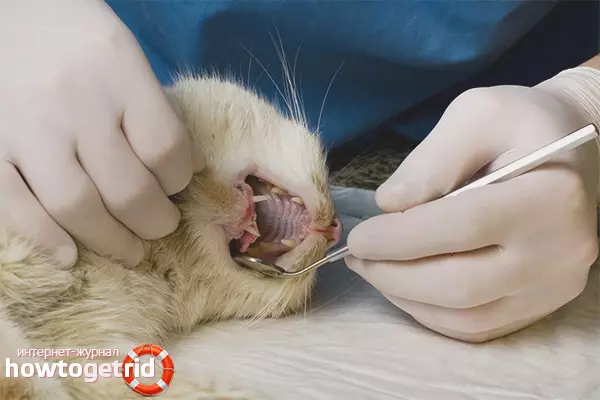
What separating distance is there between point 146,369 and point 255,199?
27cm

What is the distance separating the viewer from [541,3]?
117 cm

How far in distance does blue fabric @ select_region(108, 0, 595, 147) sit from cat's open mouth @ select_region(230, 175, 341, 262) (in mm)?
295

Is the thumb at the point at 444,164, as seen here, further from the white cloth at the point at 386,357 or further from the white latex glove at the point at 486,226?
the white cloth at the point at 386,357

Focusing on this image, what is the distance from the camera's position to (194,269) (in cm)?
87

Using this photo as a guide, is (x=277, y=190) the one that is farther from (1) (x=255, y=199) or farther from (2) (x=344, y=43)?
(2) (x=344, y=43)

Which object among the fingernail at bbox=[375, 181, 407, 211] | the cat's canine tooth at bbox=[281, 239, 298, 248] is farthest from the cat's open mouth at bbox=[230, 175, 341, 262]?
the fingernail at bbox=[375, 181, 407, 211]

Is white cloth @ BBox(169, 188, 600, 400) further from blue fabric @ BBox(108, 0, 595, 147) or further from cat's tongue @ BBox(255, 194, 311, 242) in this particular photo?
blue fabric @ BBox(108, 0, 595, 147)

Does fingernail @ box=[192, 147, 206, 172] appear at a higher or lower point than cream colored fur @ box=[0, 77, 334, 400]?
higher

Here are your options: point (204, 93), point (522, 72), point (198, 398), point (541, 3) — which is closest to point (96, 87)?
point (204, 93)

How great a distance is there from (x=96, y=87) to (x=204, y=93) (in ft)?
0.72

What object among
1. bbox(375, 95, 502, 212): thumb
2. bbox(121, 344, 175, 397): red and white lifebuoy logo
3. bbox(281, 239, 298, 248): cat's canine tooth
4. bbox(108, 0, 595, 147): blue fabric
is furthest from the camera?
bbox(108, 0, 595, 147): blue fabric

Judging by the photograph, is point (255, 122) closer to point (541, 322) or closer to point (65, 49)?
point (65, 49)

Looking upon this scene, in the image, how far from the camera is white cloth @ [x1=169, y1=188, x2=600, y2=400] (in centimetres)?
69

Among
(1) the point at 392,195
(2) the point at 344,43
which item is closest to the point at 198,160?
(1) the point at 392,195
